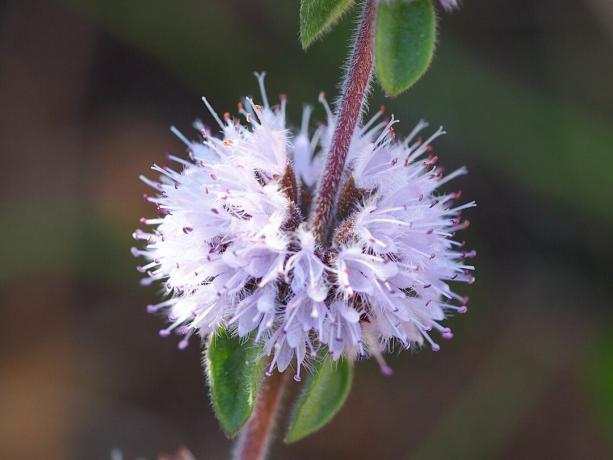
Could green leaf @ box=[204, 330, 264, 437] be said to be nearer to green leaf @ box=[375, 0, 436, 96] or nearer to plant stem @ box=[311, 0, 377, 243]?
plant stem @ box=[311, 0, 377, 243]

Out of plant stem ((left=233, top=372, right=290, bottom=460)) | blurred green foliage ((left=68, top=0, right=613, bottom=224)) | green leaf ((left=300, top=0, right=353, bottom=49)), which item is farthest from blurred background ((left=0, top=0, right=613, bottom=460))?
green leaf ((left=300, top=0, right=353, bottom=49))

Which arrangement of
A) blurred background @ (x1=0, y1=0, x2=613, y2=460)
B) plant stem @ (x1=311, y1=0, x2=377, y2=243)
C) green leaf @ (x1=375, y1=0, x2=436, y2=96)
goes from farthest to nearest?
blurred background @ (x1=0, y1=0, x2=613, y2=460) < plant stem @ (x1=311, y1=0, x2=377, y2=243) < green leaf @ (x1=375, y1=0, x2=436, y2=96)

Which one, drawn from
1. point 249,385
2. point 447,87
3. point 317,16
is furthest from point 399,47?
point 447,87

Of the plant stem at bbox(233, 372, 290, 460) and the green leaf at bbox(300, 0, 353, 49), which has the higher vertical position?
the green leaf at bbox(300, 0, 353, 49)

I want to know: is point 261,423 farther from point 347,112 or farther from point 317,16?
point 317,16

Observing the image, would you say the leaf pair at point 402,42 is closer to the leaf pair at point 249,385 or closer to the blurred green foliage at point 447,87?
the leaf pair at point 249,385
